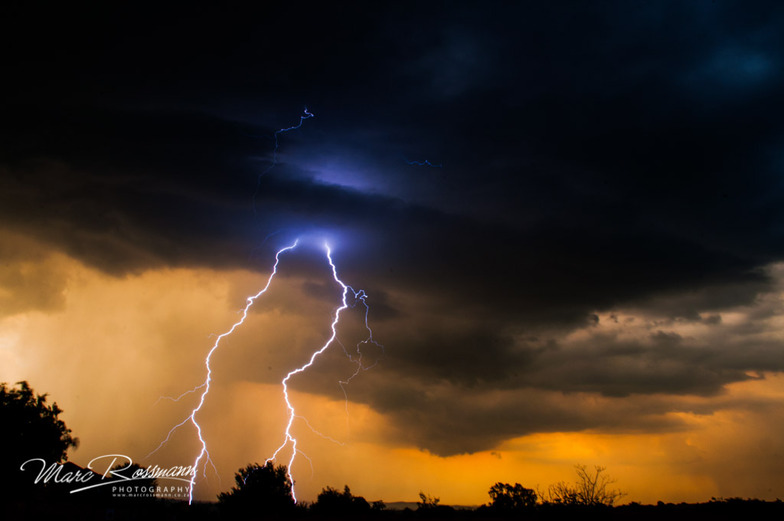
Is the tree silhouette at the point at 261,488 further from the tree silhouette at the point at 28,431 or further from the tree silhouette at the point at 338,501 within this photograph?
the tree silhouette at the point at 28,431

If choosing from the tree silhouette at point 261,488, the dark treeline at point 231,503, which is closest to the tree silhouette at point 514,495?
the dark treeline at point 231,503

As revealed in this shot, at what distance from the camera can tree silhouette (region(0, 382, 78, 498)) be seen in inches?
1138

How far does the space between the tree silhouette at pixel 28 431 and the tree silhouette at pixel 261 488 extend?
34.9 feet

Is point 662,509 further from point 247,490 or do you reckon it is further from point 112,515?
point 247,490

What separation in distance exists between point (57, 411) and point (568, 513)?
31.8m

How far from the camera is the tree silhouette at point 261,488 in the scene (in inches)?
1205

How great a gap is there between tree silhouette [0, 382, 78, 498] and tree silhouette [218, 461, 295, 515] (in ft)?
34.9

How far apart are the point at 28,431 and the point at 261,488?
46.9ft

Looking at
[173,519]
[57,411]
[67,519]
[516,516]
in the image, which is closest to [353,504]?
[173,519]

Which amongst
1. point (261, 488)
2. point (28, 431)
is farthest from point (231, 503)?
point (28, 431)

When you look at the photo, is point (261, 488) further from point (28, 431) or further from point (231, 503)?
point (28, 431)

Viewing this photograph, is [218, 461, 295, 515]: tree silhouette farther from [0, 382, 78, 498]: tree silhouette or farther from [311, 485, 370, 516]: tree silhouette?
[0, 382, 78, 498]: tree silhouette

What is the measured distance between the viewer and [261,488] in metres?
32.8

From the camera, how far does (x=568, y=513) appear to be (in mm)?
16641
